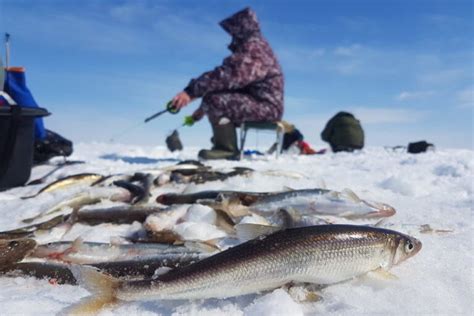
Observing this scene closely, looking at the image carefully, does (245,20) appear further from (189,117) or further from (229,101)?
(189,117)

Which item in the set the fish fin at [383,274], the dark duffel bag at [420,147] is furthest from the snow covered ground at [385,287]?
the dark duffel bag at [420,147]

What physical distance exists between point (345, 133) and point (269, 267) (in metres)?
8.82

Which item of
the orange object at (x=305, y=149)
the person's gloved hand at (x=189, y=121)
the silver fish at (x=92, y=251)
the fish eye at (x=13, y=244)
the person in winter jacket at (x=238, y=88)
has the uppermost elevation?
the person in winter jacket at (x=238, y=88)

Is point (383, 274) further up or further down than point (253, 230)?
further down

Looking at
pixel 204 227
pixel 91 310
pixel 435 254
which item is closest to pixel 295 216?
pixel 204 227

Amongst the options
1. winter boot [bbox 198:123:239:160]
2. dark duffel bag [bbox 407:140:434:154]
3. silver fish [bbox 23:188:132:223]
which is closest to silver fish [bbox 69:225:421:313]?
silver fish [bbox 23:188:132:223]

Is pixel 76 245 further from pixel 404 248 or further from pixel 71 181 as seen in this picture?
pixel 71 181

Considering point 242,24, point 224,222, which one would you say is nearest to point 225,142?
point 242,24

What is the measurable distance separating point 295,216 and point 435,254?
797 millimetres

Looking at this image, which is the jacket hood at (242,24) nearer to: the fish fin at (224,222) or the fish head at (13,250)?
the fish fin at (224,222)

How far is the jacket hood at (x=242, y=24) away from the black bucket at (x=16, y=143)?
4.25 m

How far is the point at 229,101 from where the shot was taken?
25.2 ft

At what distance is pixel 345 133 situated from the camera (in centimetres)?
1005

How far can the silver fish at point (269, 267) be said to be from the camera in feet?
5.09
